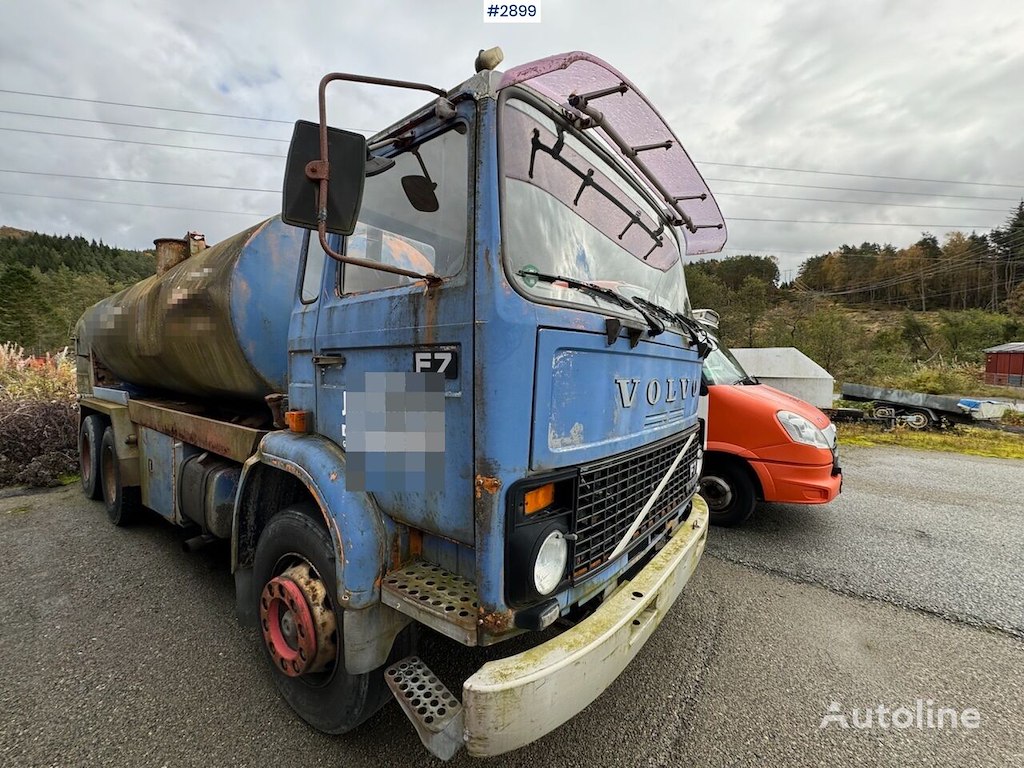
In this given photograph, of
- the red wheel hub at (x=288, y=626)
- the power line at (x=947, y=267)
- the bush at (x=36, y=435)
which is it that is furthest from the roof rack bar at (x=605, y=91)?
the power line at (x=947, y=267)

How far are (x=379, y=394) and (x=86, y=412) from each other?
549cm

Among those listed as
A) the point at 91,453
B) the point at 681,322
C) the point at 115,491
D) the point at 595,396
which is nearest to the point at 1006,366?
the point at 681,322

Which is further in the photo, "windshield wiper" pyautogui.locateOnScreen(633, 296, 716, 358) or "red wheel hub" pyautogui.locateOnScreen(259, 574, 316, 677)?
"windshield wiper" pyautogui.locateOnScreen(633, 296, 716, 358)

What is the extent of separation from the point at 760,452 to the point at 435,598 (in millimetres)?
3577

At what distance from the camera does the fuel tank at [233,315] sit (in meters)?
2.69

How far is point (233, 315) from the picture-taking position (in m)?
2.65

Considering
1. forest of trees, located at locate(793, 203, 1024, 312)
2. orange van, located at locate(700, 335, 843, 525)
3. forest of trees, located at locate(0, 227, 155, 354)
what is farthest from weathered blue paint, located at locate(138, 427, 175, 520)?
forest of trees, located at locate(793, 203, 1024, 312)

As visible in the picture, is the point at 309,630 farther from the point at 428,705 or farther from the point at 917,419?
the point at 917,419

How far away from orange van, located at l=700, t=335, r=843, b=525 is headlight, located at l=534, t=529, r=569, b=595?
2.63 meters

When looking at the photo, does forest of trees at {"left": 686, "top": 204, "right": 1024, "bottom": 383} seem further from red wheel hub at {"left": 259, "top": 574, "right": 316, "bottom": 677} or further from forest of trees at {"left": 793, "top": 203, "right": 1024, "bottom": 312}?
red wheel hub at {"left": 259, "top": 574, "right": 316, "bottom": 677}

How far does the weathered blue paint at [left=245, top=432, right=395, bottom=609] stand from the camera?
1762mm

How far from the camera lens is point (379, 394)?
6.10 ft

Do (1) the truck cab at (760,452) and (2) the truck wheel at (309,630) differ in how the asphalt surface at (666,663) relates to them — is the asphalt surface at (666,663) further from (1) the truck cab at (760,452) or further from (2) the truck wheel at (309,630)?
(1) the truck cab at (760,452)

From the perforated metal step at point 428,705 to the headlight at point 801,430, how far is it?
3.68m
